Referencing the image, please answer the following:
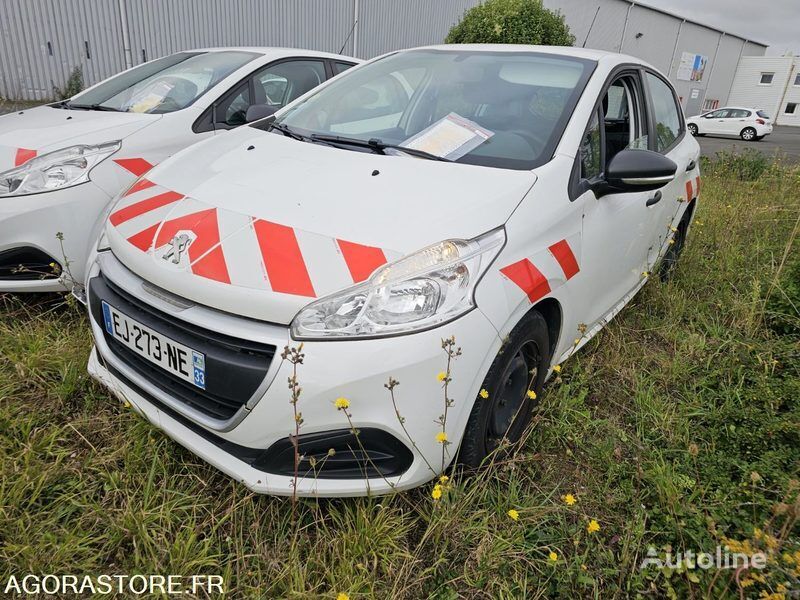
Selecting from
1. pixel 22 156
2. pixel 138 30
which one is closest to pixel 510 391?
pixel 22 156

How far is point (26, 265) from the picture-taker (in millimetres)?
2311

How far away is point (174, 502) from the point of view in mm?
1589

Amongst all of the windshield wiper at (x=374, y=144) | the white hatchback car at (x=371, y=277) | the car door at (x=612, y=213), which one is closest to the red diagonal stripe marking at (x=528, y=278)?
the white hatchback car at (x=371, y=277)

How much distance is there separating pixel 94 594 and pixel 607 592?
4.52 ft

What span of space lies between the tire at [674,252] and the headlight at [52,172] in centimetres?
327

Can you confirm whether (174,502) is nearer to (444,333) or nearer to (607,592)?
(444,333)

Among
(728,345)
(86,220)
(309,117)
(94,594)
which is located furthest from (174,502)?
(728,345)

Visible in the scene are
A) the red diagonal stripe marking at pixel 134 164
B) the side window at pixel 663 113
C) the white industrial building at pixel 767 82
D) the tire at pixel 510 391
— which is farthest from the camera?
the white industrial building at pixel 767 82

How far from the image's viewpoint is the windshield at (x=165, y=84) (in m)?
3.04

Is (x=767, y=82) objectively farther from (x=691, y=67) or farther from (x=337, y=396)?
(x=337, y=396)

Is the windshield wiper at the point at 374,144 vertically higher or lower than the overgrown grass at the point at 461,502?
higher

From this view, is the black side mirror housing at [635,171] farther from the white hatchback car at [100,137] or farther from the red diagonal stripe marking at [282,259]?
the white hatchback car at [100,137]

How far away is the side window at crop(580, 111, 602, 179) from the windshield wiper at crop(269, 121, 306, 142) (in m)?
1.13

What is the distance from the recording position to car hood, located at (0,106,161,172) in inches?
95.7
